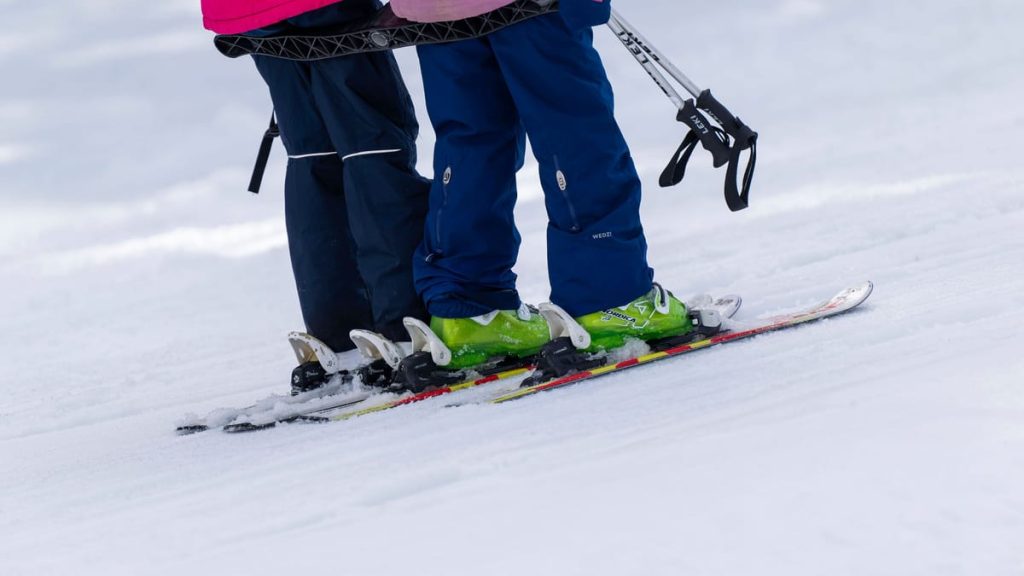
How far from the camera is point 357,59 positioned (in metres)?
2.61

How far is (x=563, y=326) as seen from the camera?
8.14 feet

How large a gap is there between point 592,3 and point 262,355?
2.54 meters

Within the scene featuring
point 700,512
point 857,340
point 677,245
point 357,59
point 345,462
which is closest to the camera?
point 700,512

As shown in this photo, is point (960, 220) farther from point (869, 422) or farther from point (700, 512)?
point (700, 512)

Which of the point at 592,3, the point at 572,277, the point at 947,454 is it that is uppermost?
the point at 592,3

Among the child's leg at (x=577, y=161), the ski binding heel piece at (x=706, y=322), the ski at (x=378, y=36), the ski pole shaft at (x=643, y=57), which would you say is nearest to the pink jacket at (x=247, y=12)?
the ski at (x=378, y=36)

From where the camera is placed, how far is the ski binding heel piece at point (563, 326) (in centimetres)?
243

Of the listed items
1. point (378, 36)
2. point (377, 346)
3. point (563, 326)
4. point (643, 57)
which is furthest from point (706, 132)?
point (377, 346)

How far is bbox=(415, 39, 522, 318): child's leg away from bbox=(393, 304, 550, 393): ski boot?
0.04 metres

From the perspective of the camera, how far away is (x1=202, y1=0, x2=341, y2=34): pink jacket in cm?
247

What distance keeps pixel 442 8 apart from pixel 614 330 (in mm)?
885

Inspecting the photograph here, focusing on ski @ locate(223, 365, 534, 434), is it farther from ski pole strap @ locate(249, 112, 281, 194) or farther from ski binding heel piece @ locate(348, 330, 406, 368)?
ski pole strap @ locate(249, 112, 281, 194)

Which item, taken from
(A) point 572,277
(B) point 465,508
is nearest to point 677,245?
(A) point 572,277

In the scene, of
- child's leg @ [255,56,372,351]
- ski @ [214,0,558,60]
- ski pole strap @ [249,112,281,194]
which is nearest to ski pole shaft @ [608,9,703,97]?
ski @ [214,0,558,60]
